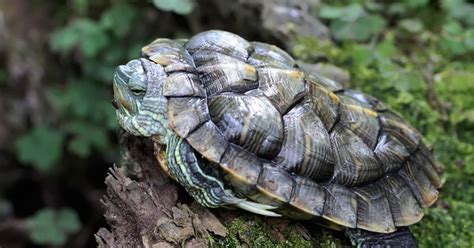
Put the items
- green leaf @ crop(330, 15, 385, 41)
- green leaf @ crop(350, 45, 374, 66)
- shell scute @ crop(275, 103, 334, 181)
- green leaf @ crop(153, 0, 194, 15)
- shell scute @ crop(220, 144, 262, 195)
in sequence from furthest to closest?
green leaf @ crop(330, 15, 385, 41) → green leaf @ crop(350, 45, 374, 66) → green leaf @ crop(153, 0, 194, 15) → shell scute @ crop(275, 103, 334, 181) → shell scute @ crop(220, 144, 262, 195)

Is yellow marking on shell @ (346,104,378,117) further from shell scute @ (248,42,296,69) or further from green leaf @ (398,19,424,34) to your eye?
green leaf @ (398,19,424,34)

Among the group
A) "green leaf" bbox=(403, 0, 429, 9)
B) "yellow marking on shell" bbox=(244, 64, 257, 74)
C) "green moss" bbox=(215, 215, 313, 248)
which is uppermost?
"yellow marking on shell" bbox=(244, 64, 257, 74)

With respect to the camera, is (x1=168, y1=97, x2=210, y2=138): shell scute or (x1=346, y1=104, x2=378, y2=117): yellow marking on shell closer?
(x1=168, y1=97, x2=210, y2=138): shell scute

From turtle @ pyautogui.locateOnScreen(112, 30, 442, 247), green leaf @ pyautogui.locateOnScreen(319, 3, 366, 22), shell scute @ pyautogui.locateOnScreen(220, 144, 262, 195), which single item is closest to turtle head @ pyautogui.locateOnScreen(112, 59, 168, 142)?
turtle @ pyautogui.locateOnScreen(112, 30, 442, 247)

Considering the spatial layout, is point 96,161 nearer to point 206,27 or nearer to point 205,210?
point 206,27

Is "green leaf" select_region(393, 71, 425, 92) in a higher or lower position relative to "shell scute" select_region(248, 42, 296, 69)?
lower

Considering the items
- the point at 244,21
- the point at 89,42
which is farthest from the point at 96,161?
the point at 244,21

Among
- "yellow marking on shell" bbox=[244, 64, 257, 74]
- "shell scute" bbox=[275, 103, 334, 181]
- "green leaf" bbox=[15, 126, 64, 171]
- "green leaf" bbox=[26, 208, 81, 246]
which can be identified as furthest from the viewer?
"green leaf" bbox=[15, 126, 64, 171]

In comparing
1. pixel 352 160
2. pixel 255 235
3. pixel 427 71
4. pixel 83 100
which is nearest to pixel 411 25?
pixel 427 71
